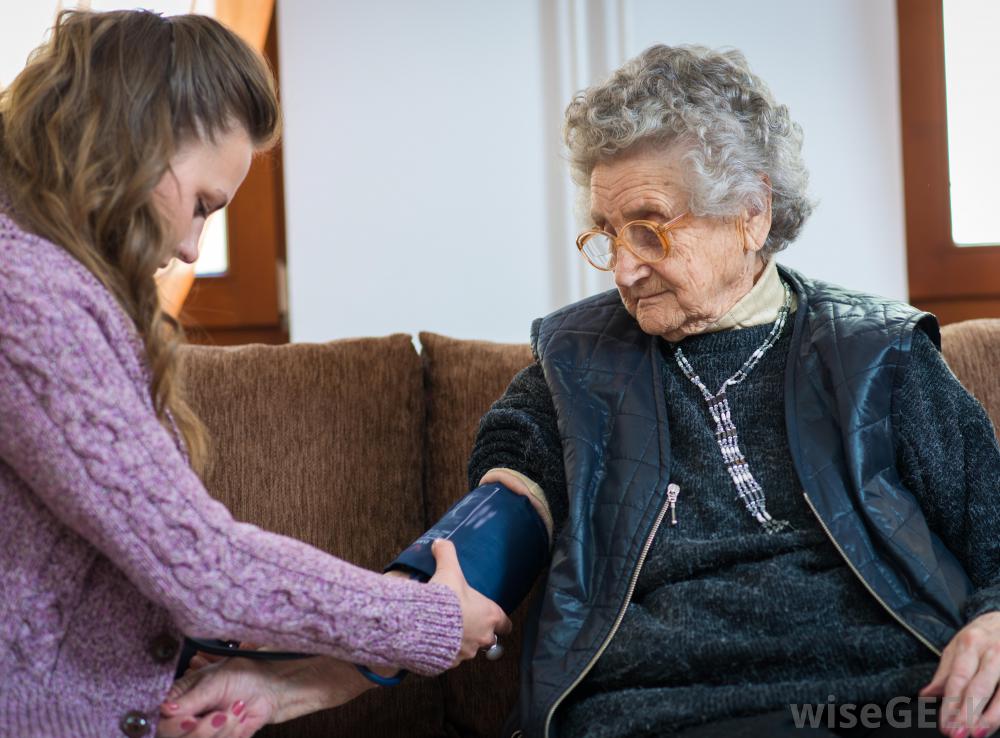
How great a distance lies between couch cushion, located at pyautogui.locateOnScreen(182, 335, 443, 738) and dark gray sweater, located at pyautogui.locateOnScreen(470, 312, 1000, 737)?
41 centimetres

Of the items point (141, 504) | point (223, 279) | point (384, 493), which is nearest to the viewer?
point (141, 504)

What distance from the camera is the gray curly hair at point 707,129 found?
166 centimetres

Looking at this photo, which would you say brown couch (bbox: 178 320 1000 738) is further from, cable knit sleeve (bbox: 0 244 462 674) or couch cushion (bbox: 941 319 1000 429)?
cable knit sleeve (bbox: 0 244 462 674)

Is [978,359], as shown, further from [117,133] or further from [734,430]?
[117,133]

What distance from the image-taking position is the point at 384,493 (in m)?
1.99

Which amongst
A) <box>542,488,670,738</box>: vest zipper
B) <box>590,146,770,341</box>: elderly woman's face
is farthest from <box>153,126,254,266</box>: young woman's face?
<box>542,488,670,738</box>: vest zipper

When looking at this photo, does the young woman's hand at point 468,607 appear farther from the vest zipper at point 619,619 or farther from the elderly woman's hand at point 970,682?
the elderly woman's hand at point 970,682

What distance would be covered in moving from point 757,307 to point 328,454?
809 millimetres

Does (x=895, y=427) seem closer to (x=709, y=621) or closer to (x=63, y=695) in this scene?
(x=709, y=621)

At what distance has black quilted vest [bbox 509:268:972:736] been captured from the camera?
1.48 meters

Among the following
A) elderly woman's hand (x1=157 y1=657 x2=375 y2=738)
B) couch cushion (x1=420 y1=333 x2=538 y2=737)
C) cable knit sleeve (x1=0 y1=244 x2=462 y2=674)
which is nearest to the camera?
cable knit sleeve (x1=0 y1=244 x2=462 y2=674)

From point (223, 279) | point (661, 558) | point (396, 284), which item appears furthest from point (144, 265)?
point (223, 279)

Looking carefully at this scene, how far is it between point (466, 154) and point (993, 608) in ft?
5.39

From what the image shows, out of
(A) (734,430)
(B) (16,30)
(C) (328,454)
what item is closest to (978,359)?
(A) (734,430)
